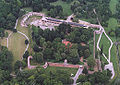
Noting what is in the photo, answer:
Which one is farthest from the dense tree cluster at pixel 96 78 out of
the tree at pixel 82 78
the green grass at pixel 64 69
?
the green grass at pixel 64 69

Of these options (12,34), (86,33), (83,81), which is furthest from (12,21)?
(83,81)

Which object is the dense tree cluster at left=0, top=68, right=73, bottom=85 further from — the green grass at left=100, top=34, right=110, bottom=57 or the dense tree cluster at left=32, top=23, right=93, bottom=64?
the green grass at left=100, top=34, right=110, bottom=57

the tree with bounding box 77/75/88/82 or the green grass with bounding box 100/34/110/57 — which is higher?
the green grass with bounding box 100/34/110/57

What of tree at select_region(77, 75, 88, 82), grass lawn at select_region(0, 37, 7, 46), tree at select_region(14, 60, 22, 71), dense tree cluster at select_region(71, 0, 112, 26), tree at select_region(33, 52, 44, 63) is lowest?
tree at select_region(77, 75, 88, 82)

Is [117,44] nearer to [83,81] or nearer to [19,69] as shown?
[83,81]

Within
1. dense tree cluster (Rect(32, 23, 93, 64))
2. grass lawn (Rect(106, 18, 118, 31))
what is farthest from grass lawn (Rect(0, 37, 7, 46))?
grass lawn (Rect(106, 18, 118, 31))

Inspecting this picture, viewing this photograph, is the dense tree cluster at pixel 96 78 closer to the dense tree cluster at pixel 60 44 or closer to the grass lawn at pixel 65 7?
the dense tree cluster at pixel 60 44

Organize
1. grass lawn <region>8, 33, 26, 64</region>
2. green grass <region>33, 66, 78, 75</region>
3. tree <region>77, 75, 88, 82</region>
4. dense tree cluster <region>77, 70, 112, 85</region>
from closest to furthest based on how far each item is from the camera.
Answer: dense tree cluster <region>77, 70, 112, 85</region>
tree <region>77, 75, 88, 82</region>
green grass <region>33, 66, 78, 75</region>
grass lawn <region>8, 33, 26, 64</region>
